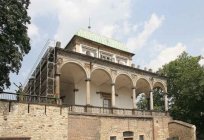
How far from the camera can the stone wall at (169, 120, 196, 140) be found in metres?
25.6

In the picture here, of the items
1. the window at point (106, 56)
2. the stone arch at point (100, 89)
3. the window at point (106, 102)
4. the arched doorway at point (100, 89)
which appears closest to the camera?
the stone arch at point (100, 89)

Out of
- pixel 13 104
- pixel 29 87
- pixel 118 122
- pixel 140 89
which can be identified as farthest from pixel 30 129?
pixel 140 89

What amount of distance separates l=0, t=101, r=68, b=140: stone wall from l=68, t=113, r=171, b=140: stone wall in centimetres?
112

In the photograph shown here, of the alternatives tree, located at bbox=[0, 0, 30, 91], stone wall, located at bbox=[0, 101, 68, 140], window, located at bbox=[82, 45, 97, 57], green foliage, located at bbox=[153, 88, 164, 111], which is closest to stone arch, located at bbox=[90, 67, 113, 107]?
window, located at bbox=[82, 45, 97, 57]

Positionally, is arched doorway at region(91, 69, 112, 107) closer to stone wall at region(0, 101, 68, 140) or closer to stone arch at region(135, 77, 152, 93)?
stone arch at region(135, 77, 152, 93)

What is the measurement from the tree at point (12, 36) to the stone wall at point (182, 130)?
15601mm

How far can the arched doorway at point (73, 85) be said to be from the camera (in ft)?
80.2

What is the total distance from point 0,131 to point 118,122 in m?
9.99

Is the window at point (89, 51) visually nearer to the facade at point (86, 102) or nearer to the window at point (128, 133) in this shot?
the facade at point (86, 102)

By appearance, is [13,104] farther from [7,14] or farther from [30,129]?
[7,14]

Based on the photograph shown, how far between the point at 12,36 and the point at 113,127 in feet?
34.5

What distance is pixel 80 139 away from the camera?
20.3 meters

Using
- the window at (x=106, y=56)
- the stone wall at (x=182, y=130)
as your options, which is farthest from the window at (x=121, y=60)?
the stone wall at (x=182, y=130)

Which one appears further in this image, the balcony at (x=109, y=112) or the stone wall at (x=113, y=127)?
the balcony at (x=109, y=112)
